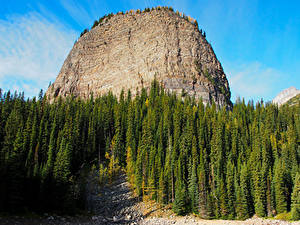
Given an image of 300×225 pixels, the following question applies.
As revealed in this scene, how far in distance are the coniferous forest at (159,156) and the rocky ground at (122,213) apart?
207 cm

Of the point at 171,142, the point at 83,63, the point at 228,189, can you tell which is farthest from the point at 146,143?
the point at 83,63

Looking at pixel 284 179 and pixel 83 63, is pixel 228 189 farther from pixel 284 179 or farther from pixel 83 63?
pixel 83 63

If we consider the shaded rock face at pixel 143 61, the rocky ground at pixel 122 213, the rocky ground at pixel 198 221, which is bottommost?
the rocky ground at pixel 198 221

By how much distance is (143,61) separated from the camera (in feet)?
395

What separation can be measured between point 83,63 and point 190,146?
86.4 metres

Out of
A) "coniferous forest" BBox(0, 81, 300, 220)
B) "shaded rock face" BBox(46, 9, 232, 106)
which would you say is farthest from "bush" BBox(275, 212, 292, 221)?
"shaded rock face" BBox(46, 9, 232, 106)

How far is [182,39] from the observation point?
124188 mm

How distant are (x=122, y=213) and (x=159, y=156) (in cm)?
1584

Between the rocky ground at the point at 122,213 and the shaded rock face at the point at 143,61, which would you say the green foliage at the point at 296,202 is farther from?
the shaded rock face at the point at 143,61

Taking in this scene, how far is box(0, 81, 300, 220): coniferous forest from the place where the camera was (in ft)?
150

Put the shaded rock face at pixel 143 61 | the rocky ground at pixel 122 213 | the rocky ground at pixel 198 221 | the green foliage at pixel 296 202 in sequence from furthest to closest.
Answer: the shaded rock face at pixel 143 61, the green foliage at pixel 296 202, the rocky ground at pixel 198 221, the rocky ground at pixel 122 213

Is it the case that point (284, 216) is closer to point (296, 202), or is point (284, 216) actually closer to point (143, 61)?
point (296, 202)

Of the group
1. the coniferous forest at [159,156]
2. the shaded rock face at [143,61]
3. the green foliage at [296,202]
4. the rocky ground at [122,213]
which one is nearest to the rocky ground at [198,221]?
the rocky ground at [122,213]

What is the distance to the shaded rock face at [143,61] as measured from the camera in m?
113
